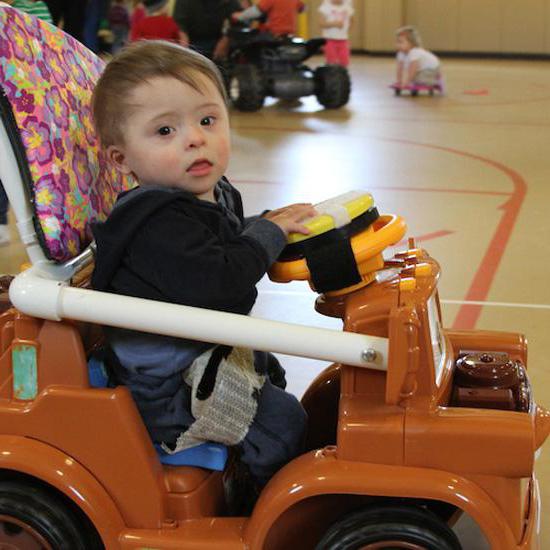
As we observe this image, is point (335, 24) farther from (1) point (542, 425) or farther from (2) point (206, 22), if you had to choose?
(1) point (542, 425)

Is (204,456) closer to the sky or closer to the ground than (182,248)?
closer to the ground

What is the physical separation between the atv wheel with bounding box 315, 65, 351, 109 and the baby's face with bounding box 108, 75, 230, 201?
19.0ft

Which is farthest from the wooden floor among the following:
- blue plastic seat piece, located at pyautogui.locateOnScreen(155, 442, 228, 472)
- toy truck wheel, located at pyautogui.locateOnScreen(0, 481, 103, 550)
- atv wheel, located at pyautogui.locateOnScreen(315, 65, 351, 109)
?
toy truck wheel, located at pyautogui.locateOnScreen(0, 481, 103, 550)

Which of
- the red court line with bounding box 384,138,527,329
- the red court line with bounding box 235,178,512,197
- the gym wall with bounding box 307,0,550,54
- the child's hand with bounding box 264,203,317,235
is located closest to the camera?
the child's hand with bounding box 264,203,317,235

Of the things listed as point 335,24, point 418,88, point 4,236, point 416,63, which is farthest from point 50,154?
point 335,24

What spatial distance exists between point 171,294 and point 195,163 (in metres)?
0.21

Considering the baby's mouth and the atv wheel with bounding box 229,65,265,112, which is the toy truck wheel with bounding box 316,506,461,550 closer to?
the baby's mouth

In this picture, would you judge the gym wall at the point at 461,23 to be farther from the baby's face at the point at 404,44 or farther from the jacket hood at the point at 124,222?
the jacket hood at the point at 124,222

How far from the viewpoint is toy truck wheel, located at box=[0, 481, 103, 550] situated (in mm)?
1605

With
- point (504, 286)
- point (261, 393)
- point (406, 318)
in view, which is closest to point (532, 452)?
point (406, 318)

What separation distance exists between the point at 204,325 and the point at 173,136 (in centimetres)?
31

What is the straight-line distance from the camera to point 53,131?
1601 millimetres

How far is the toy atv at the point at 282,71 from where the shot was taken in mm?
7285

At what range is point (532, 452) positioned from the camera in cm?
147
